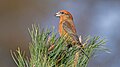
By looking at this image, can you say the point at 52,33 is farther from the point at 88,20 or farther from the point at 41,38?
the point at 88,20

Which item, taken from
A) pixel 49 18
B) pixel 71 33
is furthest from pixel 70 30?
pixel 49 18

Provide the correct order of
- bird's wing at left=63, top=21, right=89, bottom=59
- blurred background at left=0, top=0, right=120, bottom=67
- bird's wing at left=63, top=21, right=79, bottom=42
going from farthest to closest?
1. blurred background at left=0, top=0, right=120, bottom=67
2. bird's wing at left=63, top=21, right=79, bottom=42
3. bird's wing at left=63, top=21, right=89, bottom=59

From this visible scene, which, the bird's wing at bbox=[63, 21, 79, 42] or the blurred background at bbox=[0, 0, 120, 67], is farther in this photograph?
the blurred background at bbox=[0, 0, 120, 67]

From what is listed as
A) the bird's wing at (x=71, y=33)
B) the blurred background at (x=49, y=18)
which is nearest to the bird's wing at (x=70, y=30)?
the bird's wing at (x=71, y=33)

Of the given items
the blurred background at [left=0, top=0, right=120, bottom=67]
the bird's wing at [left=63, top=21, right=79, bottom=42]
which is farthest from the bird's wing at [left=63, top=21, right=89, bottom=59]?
the blurred background at [left=0, top=0, right=120, bottom=67]

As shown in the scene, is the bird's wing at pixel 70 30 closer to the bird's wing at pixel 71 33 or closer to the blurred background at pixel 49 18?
the bird's wing at pixel 71 33

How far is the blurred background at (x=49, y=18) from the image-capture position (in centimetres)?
235

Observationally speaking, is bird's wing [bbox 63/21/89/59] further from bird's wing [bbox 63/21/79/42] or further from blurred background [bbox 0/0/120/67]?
blurred background [bbox 0/0/120/67]

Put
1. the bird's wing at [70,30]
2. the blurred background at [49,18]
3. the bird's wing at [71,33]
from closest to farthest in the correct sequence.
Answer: the bird's wing at [71,33] < the bird's wing at [70,30] < the blurred background at [49,18]

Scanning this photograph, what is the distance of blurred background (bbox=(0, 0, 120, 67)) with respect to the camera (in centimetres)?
235

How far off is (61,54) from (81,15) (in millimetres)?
1964

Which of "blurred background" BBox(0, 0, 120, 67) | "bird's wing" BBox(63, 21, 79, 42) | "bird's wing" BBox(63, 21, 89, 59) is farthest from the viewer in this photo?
"blurred background" BBox(0, 0, 120, 67)

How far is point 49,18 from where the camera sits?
2.33 meters

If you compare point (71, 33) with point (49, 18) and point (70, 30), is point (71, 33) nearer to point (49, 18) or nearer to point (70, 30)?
point (70, 30)
